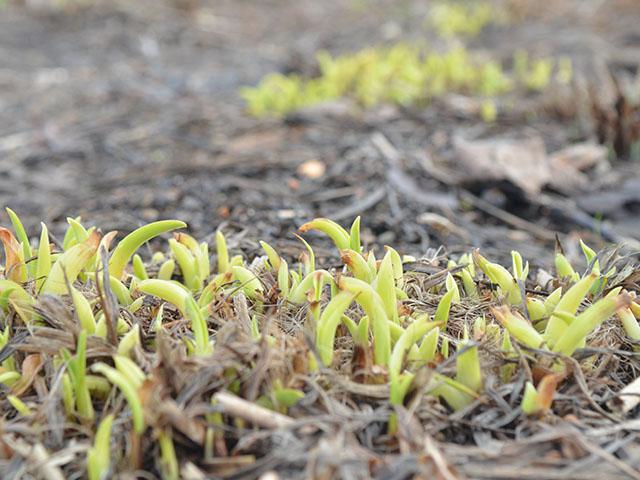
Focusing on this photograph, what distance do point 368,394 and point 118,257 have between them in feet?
2.49

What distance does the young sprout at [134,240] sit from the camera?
5.55 feet

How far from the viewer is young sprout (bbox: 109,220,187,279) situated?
1690mm

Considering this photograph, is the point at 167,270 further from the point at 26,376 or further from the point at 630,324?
the point at 630,324

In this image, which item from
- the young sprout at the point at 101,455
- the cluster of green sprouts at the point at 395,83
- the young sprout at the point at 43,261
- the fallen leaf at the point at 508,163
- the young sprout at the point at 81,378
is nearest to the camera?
the young sprout at the point at 101,455

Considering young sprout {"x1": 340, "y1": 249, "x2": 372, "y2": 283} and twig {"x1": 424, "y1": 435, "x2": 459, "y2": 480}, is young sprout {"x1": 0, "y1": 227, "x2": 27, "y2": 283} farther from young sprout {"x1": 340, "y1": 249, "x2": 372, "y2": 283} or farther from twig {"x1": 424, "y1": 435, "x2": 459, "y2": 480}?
twig {"x1": 424, "y1": 435, "x2": 459, "y2": 480}

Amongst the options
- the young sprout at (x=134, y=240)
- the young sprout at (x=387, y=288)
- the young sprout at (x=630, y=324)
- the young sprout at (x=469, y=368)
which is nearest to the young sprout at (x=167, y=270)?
the young sprout at (x=134, y=240)

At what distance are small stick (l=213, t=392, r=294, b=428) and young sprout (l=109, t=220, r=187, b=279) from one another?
0.52 metres

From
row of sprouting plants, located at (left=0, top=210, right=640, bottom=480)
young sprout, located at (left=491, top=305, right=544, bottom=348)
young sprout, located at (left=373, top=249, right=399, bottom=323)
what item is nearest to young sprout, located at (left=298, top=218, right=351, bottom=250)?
row of sprouting plants, located at (left=0, top=210, right=640, bottom=480)

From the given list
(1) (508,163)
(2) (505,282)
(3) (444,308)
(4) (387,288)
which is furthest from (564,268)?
(1) (508,163)

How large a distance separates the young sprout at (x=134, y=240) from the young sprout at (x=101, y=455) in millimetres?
566

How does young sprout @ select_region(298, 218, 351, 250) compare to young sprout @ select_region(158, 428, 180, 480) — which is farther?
young sprout @ select_region(298, 218, 351, 250)

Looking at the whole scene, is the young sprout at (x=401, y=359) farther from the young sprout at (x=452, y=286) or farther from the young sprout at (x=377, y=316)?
the young sprout at (x=452, y=286)

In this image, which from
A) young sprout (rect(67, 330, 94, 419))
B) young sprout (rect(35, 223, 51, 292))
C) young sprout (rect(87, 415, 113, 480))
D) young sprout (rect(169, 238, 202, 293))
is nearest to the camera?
young sprout (rect(87, 415, 113, 480))

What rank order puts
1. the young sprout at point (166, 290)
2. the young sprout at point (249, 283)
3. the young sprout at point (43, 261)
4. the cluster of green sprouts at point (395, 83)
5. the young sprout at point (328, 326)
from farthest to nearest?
the cluster of green sprouts at point (395, 83) < the young sprout at point (249, 283) < the young sprout at point (43, 261) < the young sprout at point (166, 290) < the young sprout at point (328, 326)
